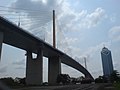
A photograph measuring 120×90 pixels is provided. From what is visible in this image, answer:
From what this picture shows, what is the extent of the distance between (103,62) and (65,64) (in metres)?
49.7

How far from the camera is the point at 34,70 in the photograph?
2815 inches

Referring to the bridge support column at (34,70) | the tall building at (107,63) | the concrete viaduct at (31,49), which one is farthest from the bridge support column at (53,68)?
the tall building at (107,63)

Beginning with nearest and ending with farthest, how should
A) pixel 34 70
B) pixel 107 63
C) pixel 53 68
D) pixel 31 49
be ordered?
pixel 34 70
pixel 31 49
pixel 53 68
pixel 107 63

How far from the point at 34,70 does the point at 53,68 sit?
21.4 metres

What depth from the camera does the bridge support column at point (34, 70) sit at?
70.2 metres

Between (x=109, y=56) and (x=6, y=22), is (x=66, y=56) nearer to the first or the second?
(x=6, y=22)

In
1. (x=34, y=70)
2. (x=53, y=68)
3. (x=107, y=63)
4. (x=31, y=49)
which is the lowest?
(x=34, y=70)

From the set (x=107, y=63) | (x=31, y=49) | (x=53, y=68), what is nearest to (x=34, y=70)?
(x=31, y=49)

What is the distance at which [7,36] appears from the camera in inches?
2194

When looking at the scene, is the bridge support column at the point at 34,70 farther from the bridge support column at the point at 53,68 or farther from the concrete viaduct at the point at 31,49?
the bridge support column at the point at 53,68

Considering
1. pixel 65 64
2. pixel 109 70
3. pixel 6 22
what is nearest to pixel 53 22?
pixel 6 22

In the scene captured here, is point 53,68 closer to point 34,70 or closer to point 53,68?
point 53,68

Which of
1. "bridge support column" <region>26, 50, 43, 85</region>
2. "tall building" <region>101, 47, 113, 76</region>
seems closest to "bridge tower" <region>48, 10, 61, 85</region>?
"bridge support column" <region>26, 50, 43, 85</region>

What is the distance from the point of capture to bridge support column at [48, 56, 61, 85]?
8994cm
